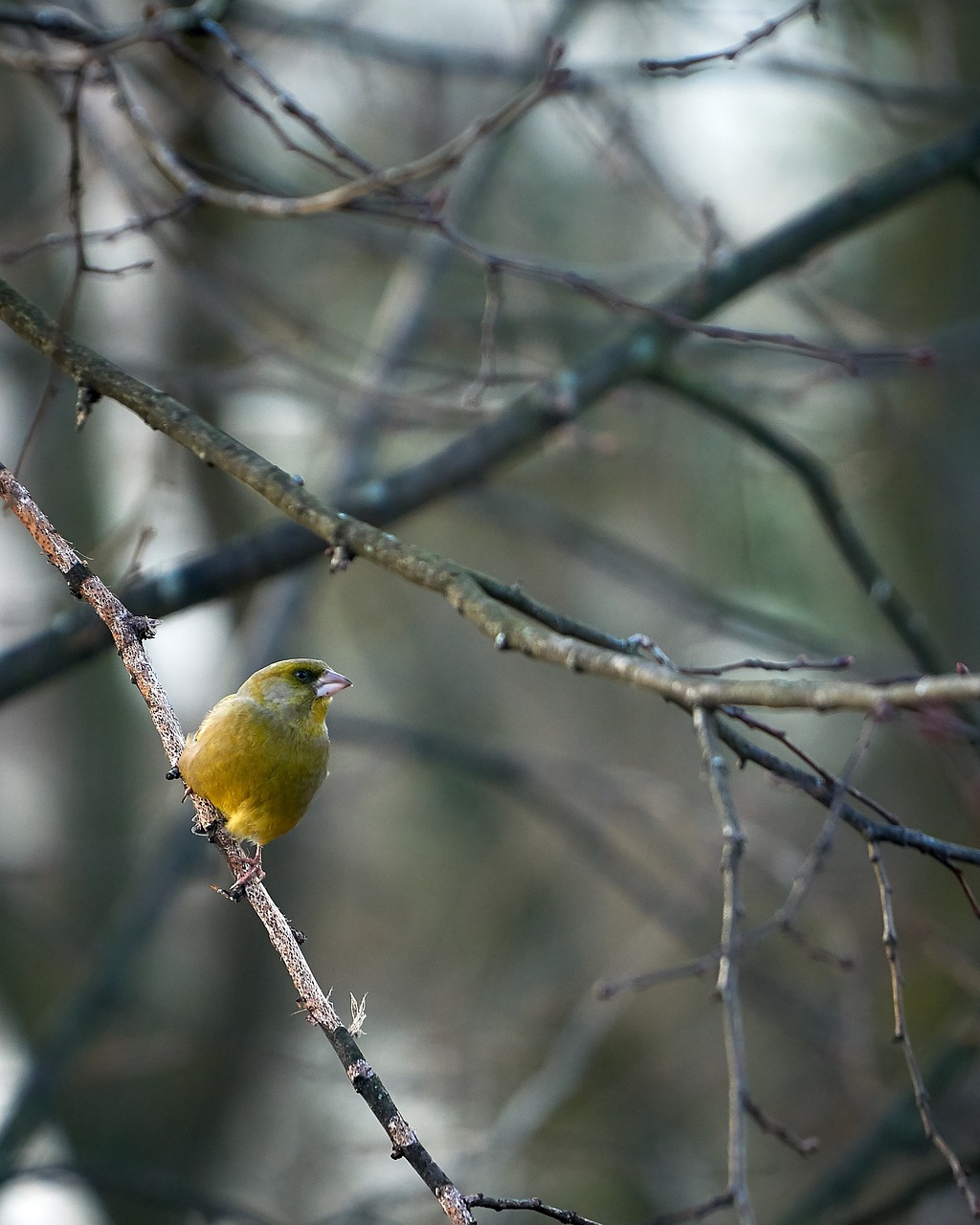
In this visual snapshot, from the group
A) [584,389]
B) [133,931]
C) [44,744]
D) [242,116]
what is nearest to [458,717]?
[44,744]

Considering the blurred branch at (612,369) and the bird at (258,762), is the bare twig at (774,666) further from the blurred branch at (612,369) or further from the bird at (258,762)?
the blurred branch at (612,369)

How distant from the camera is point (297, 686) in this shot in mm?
2666

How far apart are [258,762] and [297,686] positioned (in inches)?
13.0

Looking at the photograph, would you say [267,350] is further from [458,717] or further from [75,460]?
[458,717]

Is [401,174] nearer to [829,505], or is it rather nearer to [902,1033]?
[902,1033]

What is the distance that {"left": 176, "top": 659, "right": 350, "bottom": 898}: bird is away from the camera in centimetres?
230

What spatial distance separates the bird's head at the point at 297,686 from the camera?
2.59 meters

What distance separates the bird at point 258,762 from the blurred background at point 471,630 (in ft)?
1.78

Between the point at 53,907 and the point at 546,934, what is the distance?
283 inches

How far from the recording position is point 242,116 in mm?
9133

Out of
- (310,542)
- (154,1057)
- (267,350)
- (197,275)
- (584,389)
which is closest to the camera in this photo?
(310,542)

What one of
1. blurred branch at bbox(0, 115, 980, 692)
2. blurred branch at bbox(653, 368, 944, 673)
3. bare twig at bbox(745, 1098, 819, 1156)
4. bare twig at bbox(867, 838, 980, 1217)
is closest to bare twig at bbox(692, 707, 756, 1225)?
bare twig at bbox(745, 1098, 819, 1156)

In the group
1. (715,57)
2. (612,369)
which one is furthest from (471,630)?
(715,57)

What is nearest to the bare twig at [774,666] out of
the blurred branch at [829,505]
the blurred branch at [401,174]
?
the blurred branch at [401,174]
